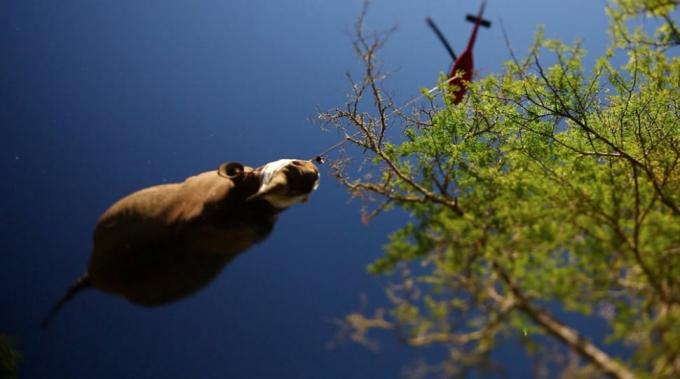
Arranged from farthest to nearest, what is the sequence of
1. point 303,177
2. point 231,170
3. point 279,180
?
1. point 231,170
2. point 303,177
3. point 279,180

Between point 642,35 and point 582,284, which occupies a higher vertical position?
point 642,35

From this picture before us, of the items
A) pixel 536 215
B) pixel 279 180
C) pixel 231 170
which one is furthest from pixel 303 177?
pixel 536 215

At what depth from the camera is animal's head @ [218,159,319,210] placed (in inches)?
124

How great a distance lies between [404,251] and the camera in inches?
139

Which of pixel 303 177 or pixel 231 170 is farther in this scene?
pixel 231 170

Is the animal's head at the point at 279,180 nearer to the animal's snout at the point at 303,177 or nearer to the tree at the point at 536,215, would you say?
the animal's snout at the point at 303,177

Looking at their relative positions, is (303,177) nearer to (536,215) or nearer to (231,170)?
(231,170)

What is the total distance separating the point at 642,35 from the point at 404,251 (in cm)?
354

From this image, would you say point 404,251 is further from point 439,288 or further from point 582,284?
point 582,284

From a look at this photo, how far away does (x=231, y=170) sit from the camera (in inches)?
141

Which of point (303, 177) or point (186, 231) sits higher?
point (303, 177)

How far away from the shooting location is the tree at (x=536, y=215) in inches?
107

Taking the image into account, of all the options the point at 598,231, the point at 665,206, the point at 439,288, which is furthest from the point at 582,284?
the point at 665,206

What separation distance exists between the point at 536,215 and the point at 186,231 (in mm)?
2882
